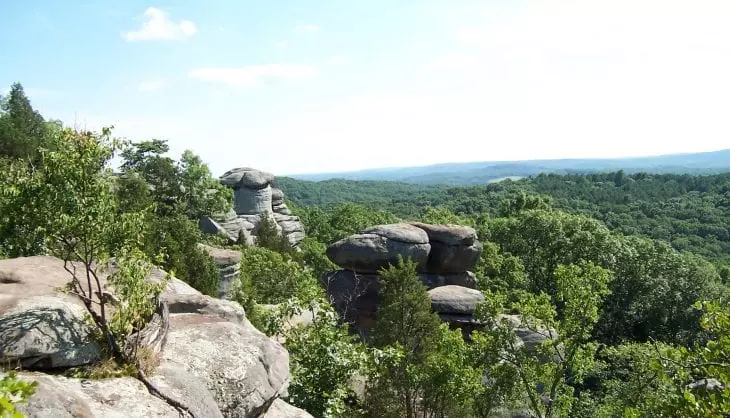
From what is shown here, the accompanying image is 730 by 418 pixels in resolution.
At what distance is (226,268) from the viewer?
1176 inches

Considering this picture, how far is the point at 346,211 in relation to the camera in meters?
61.7

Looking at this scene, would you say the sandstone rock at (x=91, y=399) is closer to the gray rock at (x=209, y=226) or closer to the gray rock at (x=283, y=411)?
the gray rock at (x=283, y=411)

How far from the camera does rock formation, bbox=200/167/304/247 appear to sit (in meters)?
53.3

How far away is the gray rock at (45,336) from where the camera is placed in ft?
22.5

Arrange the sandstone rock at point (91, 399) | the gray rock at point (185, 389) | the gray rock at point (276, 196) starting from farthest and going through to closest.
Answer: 1. the gray rock at point (276, 196)
2. the gray rock at point (185, 389)
3. the sandstone rock at point (91, 399)

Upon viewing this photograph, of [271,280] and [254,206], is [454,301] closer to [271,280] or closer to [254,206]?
[271,280]

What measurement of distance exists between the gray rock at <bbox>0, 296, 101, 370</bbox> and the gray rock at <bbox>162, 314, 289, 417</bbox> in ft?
5.09

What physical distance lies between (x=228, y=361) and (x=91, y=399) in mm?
3049

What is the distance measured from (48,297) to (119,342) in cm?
147

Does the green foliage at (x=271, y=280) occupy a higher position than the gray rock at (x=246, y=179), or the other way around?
the gray rock at (x=246, y=179)

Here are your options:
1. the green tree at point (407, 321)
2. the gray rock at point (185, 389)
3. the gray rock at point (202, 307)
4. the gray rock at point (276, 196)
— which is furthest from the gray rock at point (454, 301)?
the gray rock at point (276, 196)

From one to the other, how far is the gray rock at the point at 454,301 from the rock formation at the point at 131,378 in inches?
708

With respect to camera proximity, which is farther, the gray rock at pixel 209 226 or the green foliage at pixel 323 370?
the gray rock at pixel 209 226

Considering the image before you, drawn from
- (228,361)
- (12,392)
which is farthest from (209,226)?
(12,392)
